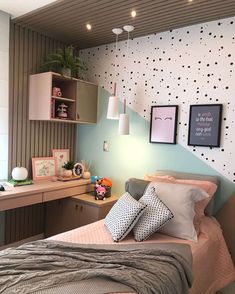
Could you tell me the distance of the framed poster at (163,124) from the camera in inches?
106

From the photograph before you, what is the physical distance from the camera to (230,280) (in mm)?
2221

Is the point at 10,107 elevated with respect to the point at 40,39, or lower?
lower

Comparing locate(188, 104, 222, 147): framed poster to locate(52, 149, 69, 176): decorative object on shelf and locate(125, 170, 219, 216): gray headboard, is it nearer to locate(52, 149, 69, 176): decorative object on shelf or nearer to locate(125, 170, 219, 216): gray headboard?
locate(125, 170, 219, 216): gray headboard

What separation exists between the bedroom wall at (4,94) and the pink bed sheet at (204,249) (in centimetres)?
125

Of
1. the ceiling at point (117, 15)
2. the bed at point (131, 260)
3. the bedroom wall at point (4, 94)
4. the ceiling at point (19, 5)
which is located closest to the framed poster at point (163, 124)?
the bed at point (131, 260)

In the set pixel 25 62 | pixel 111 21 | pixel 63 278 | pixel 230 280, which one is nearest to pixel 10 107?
pixel 25 62

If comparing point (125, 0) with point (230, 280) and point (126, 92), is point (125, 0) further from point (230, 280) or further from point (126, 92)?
point (230, 280)

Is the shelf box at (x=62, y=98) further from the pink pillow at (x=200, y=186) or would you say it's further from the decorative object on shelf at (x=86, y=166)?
the pink pillow at (x=200, y=186)

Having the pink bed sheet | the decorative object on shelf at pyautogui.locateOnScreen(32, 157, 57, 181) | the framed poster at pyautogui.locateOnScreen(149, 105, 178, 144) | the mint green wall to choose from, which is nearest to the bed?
the pink bed sheet

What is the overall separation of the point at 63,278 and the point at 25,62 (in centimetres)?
241

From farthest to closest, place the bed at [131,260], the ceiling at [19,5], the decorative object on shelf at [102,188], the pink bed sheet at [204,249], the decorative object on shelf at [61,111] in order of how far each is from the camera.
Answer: the decorative object on shelf at [61,111] < the decorative object on shelf at [102,188] < the ceiling at [19,5] < the pink bed sheet at [204,249] < the bed at [131,260]

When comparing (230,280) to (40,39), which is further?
(40,39)

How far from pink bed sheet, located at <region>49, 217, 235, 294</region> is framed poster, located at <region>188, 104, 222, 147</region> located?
75 cm

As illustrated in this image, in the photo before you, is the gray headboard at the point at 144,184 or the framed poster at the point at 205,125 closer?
the gray headboard at the point at 144,184
